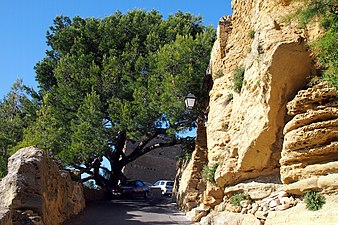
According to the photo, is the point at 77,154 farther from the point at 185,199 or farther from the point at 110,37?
the point at 110,37

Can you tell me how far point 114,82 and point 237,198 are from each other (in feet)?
40.5

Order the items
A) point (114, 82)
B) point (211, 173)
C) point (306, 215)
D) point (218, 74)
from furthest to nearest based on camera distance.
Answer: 1. point (114, 82)
2. point (218, 74)
3. point (211, 173)
4. point (306, 215)

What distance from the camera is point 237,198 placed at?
31.9 feet

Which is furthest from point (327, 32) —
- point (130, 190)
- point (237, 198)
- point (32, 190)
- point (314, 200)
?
point (130, 190)

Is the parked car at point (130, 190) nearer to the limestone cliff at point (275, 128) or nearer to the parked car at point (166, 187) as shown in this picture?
the parked car at point (166, 187)

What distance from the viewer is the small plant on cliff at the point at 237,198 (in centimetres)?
950

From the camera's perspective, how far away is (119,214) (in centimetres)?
1407

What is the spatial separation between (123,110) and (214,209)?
840 centimetres

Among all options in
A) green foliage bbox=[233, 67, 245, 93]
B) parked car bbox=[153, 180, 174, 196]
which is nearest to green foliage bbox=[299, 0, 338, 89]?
green foliage bbox=[233, 67, 245, 93]

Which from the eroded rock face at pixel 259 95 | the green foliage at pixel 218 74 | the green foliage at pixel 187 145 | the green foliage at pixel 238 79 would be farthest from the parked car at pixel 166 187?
the green foliage at pixel 238 79

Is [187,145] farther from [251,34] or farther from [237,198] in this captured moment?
[237,198]

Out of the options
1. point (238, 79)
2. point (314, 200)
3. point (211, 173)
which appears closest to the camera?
point (314, 200)

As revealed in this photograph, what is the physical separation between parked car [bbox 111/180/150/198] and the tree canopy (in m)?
0.76

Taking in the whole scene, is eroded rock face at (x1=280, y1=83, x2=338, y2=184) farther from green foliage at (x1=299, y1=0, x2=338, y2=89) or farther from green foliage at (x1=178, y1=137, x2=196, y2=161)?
green foliage at (x1=178, y1=137, x2=196, y2=161)
